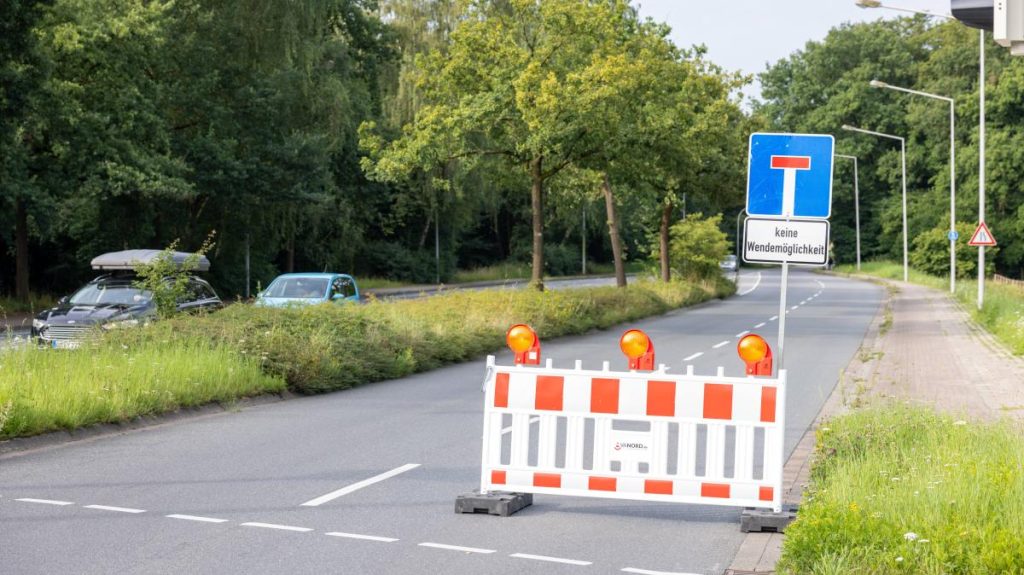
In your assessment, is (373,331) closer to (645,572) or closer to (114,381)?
(114,381)

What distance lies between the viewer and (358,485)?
868 centimetres

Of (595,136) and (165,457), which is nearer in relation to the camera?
(165,457)

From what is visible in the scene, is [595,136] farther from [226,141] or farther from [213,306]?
[226,141]

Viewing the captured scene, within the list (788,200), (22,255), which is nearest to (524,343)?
(788,200)

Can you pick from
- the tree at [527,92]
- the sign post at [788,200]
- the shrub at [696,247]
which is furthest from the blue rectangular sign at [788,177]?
the shrub at [696,247]

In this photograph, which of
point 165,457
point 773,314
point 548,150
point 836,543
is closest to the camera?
point 836,543

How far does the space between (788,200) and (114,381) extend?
733 centimetres

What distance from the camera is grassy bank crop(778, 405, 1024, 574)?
18.2ft

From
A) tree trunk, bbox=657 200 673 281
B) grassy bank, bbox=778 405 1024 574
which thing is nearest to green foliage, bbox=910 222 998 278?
tree trunk, bbox=657 200 673 281

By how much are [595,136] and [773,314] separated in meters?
11.4

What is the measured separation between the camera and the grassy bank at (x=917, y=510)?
554 cm

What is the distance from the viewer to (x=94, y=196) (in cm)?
3256

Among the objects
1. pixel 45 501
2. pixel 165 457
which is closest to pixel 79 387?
pixel 165 457

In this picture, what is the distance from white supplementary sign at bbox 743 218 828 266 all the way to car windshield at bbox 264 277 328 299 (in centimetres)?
1589
